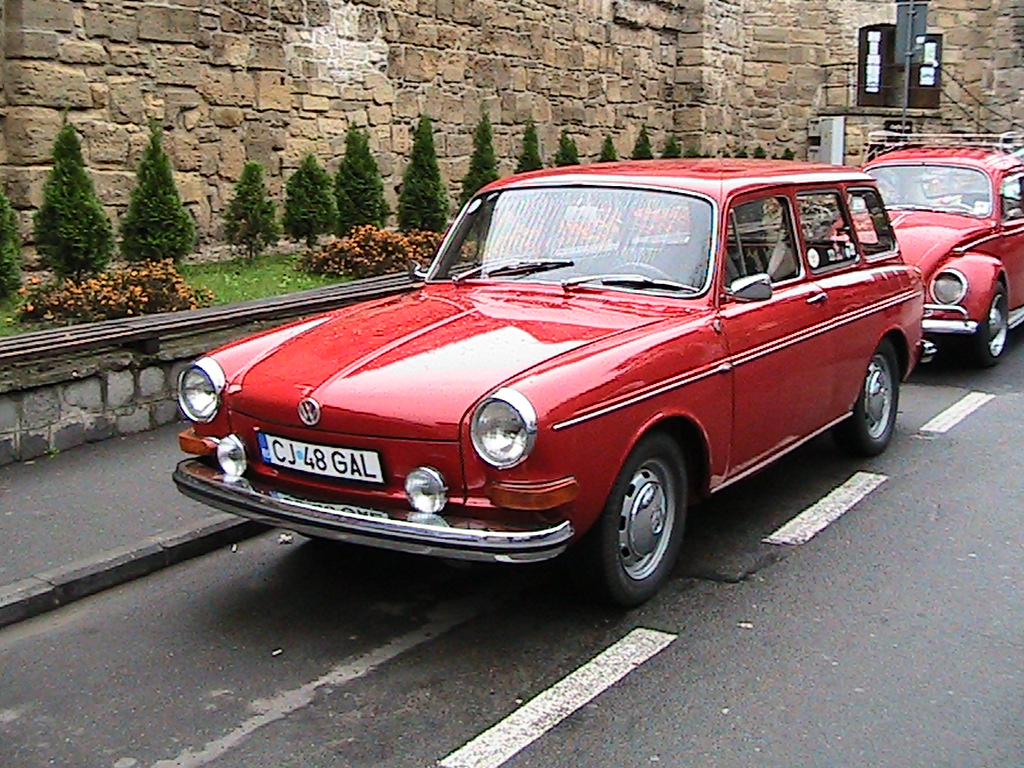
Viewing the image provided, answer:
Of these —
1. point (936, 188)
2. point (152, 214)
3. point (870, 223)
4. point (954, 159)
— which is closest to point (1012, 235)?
point (936, 188)

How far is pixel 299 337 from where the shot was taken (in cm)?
518

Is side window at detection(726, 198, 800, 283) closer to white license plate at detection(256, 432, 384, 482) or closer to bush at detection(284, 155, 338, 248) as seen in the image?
white license plate at detection(256, 432, 384, 482)

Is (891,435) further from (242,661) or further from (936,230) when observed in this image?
(242,661)

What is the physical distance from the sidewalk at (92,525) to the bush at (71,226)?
8.74 ft

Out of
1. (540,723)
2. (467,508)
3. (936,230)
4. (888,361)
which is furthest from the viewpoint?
(936,230)

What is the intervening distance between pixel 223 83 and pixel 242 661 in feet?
29.0

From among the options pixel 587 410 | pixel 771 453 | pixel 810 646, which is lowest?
pixel 810 646

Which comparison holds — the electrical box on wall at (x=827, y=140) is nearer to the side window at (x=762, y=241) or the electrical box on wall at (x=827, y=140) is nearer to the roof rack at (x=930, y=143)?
the roof rack at (x=930, y=143)

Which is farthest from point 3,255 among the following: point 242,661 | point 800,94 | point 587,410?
point 800,94

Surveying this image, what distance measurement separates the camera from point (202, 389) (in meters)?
4.91

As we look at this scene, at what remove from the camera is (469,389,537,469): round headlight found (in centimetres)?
415

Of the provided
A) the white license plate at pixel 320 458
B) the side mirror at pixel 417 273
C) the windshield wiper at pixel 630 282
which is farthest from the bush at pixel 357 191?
the white license plate at pixel 320 458

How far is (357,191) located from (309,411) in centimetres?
852

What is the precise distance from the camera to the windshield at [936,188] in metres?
10.5
